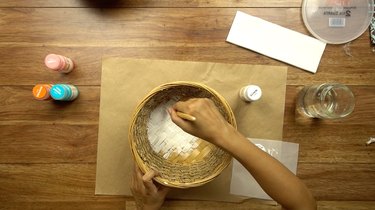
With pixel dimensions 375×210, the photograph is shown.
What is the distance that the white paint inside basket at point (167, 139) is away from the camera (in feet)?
2.26

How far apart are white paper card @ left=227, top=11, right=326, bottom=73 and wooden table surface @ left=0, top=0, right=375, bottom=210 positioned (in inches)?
0.6

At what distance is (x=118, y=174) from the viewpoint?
0.69 metres

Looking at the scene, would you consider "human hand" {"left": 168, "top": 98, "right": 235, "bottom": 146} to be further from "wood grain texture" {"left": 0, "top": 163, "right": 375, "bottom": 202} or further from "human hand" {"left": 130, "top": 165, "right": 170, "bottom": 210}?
"wood grain texture" {"left": 0, "top": 163, "right": 375, "bottom": 202}

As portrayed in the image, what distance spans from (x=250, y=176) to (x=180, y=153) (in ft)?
0.57

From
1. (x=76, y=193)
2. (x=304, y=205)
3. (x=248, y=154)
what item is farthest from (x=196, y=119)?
(x=76, y=193)

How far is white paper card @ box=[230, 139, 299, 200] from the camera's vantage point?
0.70 meters

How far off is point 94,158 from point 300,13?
1.93 ft

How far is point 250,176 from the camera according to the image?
702 mm

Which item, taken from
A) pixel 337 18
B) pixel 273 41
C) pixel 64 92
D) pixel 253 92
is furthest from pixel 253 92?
pixel 64 92

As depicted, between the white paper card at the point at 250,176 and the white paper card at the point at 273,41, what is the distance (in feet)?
0.63

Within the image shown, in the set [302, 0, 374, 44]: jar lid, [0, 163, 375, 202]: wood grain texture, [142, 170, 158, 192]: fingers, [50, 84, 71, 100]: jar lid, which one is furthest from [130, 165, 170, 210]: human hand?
[302, 0, 374, 44]: jar lid

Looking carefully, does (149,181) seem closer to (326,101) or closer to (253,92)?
(253,92)

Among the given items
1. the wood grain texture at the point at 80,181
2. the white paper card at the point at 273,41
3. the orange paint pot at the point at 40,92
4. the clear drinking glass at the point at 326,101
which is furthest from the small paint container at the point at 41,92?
the clear drinking glass at the point at 326,101

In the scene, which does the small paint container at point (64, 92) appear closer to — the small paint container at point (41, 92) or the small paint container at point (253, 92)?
the small paint container at point (41, 92)
